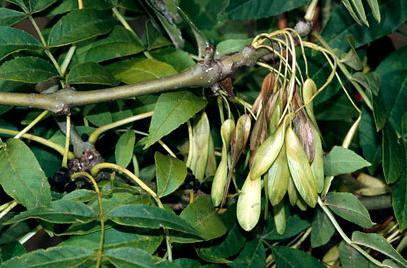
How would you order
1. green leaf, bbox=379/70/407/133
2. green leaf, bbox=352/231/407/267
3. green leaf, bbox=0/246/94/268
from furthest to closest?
green leaf, bbox=379/70/407/133
green leaf, bbox=352/231/407/267
green leaf, bbox=0/246/94/268

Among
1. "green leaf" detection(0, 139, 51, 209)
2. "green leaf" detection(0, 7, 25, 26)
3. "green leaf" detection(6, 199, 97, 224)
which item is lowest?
"green leaf" detection(6, 199, 97, 224)

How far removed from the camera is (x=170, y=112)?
564 mm

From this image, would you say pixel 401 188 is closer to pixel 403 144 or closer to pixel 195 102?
pixel 403 144

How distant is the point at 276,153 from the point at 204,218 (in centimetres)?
8

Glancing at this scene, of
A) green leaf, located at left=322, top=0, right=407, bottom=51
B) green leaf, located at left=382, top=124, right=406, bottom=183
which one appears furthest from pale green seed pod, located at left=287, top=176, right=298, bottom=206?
green leaf, located at left=322, top=0, right=407, bottom=51

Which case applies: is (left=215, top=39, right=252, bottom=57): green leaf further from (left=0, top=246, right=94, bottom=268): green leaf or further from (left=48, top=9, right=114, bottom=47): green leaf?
(left=0, top=246, right=94, bottom=268): green leaf

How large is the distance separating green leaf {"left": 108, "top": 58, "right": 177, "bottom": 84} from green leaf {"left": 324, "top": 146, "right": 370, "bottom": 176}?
5.4 inches

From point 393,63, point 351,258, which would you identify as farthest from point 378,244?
point 393,63

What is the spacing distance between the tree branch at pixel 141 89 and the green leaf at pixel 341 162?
0.31 ft

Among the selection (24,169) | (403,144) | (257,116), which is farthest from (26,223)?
Answer: (403,144)

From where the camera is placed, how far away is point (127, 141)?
0.60 meters

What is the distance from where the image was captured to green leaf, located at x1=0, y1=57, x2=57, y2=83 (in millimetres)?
548

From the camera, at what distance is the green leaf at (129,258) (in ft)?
1.60

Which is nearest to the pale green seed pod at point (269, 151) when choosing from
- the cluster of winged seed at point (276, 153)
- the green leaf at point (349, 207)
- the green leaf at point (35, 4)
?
the cluster of winged seed at point (276, 153)
